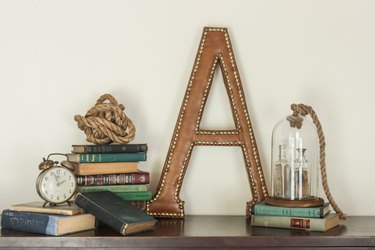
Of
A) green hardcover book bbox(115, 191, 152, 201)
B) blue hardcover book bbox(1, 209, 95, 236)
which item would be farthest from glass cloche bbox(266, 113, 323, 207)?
blue hardcover book bbox(1, 209, 95, 236)

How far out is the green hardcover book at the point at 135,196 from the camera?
5.37 ft

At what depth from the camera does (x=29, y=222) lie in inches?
57.7

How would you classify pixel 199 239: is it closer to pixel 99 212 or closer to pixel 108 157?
pixel 99 212

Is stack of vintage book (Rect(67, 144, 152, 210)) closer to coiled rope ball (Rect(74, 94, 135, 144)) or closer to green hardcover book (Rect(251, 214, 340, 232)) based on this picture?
coiled rope ball (Rect(74, 94, 135, 144))

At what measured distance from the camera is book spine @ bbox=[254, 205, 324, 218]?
5.00 ft

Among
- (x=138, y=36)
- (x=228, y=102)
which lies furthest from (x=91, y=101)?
(x=228, y=102)

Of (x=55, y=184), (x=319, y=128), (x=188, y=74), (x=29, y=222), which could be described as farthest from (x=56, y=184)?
(x=319, y=128)

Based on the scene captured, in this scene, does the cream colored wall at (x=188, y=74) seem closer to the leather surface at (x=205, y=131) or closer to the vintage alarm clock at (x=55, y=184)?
the leather surface at (x=205, y=131)

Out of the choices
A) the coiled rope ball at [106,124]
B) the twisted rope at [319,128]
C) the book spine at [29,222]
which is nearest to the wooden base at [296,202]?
the twisted rope at [319,128]

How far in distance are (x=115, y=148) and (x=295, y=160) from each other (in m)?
0.50

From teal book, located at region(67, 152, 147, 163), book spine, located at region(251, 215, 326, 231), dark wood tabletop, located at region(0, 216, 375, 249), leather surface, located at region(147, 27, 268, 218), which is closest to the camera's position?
dark wood tabletop, located at region(0, 216, 375, 249)

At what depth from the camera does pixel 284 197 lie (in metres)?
1.62

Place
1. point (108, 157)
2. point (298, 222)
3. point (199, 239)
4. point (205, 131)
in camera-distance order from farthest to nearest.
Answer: point (205, 131), point (108, 157), point (298, 222), point (199, 239)

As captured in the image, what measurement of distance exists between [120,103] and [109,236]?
0.50m
